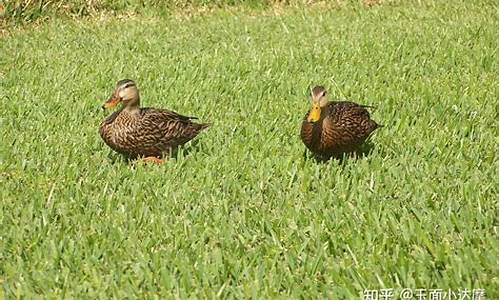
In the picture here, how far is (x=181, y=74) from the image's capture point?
8797mm

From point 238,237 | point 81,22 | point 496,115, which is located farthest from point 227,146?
point 81,22

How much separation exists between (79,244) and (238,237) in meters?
0.85

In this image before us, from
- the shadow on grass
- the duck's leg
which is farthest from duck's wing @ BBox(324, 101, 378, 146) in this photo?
the duck's leg

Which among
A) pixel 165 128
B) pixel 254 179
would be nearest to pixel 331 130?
pixel 254 179

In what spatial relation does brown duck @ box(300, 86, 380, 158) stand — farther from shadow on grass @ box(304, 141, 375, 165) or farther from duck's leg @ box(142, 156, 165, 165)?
duck's leg @ box(142, 156, 165, 165)

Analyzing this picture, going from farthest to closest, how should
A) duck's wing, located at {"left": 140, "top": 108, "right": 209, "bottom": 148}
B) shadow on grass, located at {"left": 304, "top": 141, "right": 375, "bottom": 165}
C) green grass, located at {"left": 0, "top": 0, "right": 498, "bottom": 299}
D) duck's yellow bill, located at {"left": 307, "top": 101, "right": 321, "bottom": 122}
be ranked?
duck's wing, located at {"left": 140, "top": 108, "right": 209, "bottom": 148}, shadow on grass, located at {"left": 304, "top": 141, "right": 375, "bottom": 165}, duck's yellow bill, located at {"left": 307, "top": 101, "right": 321, "bottom": 122}, green grass, located at {"left": 0, "top": 0, "right": 498, "bottom": 299}

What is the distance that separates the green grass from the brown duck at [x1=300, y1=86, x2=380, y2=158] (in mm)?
135

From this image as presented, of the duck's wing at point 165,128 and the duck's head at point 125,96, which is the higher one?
the duck's head at point 125,96

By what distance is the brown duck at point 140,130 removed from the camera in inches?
234

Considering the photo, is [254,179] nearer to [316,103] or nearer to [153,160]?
[316,103]

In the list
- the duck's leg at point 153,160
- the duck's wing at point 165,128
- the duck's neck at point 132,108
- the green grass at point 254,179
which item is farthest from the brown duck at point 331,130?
the duck's neck at point 132,108

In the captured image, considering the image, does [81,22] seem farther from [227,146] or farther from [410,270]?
[410,270]

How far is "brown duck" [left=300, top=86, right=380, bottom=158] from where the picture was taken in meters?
5.66

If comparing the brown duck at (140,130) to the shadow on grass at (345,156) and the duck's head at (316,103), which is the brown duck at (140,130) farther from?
the duck's head at (316,103)
